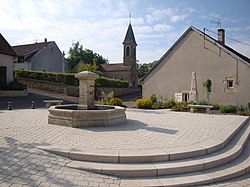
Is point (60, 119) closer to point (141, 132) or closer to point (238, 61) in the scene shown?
point (141, 132)

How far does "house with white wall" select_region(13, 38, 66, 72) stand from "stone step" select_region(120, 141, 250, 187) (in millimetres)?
36517

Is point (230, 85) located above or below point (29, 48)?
below

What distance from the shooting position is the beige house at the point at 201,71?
18.1 meters

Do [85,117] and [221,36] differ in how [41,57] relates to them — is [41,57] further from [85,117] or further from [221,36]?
[85,117]

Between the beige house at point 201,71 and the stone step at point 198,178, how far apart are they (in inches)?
568

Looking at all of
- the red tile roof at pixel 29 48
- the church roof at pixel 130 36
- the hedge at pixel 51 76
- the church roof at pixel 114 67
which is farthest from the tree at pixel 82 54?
the hedge at pixel 51 76

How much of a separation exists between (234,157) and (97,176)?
3.71m

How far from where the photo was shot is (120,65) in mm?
58844

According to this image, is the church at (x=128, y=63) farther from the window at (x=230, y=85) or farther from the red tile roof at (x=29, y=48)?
the window at (x=230, y=85)

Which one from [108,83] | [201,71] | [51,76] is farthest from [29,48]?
[201,71]

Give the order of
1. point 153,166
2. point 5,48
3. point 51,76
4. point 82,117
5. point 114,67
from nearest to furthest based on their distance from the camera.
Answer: point 153,166, point 82,117, point 5,48, point 51,76, point 114,67

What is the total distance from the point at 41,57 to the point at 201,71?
29275mm

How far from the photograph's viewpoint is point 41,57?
39062 millimetres

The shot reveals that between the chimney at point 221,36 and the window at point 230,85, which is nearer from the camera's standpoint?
the window at point 230,85
